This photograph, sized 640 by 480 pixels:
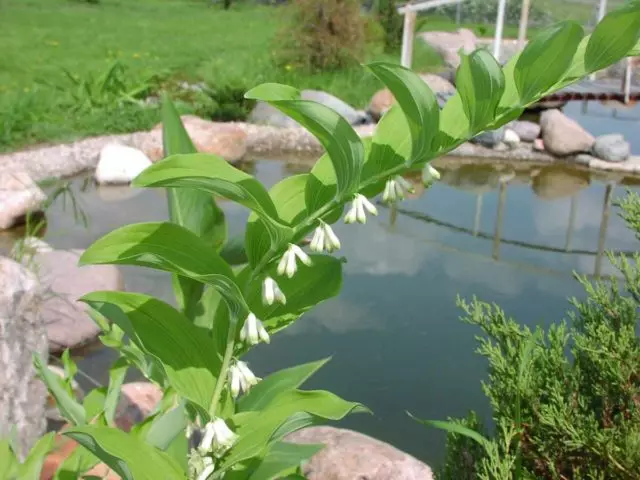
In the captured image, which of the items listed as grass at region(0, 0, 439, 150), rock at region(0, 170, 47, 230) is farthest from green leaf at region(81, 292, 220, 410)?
grass at region(0, 0, 439, 150)

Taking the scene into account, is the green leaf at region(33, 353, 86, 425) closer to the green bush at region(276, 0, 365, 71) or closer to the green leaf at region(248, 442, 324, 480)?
the green leaf at region(248, 442, 324, 480)

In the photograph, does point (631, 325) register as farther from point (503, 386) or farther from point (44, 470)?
Result: point (44, 470)

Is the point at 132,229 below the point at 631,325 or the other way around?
the other way around

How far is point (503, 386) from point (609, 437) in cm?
25

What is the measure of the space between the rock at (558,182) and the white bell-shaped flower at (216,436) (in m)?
7.44

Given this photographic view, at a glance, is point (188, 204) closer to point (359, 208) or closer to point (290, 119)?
point (359, 208)

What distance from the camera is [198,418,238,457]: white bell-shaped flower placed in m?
1.01

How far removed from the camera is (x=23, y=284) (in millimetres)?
2367

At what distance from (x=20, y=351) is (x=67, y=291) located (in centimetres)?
226

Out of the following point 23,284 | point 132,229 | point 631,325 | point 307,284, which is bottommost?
point 23,284

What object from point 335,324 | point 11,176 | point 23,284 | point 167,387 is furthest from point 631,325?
point 11,176

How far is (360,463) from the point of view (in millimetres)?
2744

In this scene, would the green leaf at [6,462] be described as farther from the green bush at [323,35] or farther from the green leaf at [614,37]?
the green bush at [323,35]

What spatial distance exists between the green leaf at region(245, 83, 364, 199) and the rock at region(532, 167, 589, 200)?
752 centimetres
